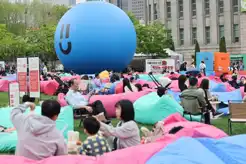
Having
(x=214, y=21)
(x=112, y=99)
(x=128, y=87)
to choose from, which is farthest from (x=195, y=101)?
(x=214, y=21)

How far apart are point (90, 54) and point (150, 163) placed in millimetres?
17799

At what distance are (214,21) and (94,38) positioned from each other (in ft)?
109

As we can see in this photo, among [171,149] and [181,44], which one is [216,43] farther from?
[171,149]

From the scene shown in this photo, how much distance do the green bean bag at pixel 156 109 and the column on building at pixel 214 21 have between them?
4288cm

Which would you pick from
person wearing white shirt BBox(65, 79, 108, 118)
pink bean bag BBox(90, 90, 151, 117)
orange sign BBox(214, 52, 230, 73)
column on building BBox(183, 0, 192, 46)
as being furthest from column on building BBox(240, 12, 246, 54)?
person wearing white shirt BBox(65, 79, 108, 118)

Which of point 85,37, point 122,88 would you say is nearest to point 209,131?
point 122,88

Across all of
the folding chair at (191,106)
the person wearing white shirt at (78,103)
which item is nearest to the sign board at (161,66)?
the person wearing white shirt at (78,103)

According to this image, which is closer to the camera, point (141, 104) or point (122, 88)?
point (141, 104)

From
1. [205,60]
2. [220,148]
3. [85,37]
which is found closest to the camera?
[220,148]

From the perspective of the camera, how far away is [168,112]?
36.8 ft

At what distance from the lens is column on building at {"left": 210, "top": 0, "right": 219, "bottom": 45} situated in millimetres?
53000

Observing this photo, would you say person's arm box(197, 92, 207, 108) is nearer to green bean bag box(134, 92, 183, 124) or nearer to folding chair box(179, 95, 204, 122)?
folding chair box(179, 95, 204, 122)

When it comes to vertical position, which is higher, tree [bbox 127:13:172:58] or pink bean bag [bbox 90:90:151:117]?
tree [bbox 127:13:172:58]

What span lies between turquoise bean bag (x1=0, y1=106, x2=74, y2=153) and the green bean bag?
95.5 inches
